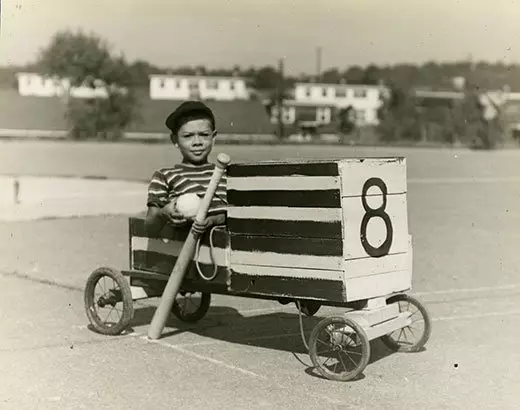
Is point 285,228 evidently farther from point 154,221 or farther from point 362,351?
point 154,221

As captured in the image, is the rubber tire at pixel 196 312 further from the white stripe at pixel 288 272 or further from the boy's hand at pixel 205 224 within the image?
the white stripe at pixel 288 272

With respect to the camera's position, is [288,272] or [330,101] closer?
[288,272]

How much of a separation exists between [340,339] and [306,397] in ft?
1.93

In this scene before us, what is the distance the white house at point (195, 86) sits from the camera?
11469 centimetres

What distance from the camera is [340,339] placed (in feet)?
17.6

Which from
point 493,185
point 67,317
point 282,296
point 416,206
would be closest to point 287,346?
point 282,296

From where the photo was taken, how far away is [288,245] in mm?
5383

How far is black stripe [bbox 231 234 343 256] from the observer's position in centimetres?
518

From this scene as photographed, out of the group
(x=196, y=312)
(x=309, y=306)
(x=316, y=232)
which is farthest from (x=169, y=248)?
(x=316, y=232)

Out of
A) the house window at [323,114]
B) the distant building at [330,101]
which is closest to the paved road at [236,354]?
the distant building at [330,101]

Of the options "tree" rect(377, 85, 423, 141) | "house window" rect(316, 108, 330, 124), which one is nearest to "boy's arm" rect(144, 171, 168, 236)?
"tree" rect(377, 85, 423, 141)

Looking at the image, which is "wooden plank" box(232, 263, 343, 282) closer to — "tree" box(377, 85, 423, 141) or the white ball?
the white ball

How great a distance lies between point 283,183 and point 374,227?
2.04 feet

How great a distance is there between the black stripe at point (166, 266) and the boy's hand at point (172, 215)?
285mm
